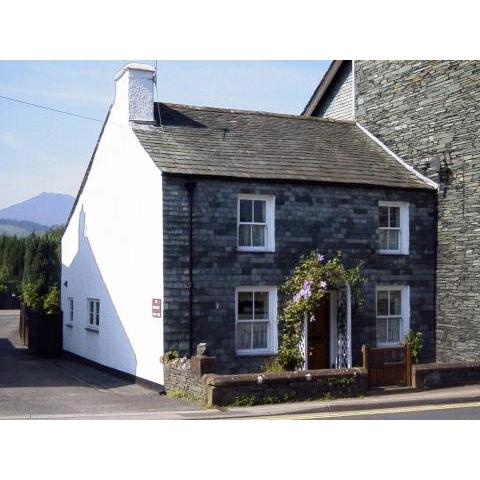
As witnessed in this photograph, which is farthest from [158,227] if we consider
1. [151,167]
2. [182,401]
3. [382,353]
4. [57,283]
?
[57,283]

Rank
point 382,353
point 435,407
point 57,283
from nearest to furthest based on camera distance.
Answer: point 435,407 → point 382,353 → point 57,283

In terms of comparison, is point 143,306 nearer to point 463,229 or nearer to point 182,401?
point 182,401

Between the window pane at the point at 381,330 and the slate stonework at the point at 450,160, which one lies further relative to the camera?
the window pane at the point at 381,330

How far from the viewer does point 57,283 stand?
26.5 metres

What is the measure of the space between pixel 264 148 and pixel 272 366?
5.57 metres

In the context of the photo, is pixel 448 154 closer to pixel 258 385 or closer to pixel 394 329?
pixel 394 329

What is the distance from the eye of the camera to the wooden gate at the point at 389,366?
51.3 ft

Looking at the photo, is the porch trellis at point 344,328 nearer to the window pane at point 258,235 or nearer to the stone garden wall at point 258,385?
the window pane at point 258,235

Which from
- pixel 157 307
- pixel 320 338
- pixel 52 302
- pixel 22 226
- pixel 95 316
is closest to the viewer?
pixel 157 307

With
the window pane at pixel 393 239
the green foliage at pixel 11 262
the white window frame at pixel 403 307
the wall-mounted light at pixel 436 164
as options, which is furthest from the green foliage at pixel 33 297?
the green foliage at pixel 11 262

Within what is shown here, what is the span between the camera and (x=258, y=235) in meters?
17.2

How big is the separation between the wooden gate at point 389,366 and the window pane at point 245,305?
3.05 m

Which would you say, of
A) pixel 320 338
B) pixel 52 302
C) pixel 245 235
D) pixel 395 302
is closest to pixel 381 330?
pixel 395 302

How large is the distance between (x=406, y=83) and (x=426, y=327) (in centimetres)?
677
